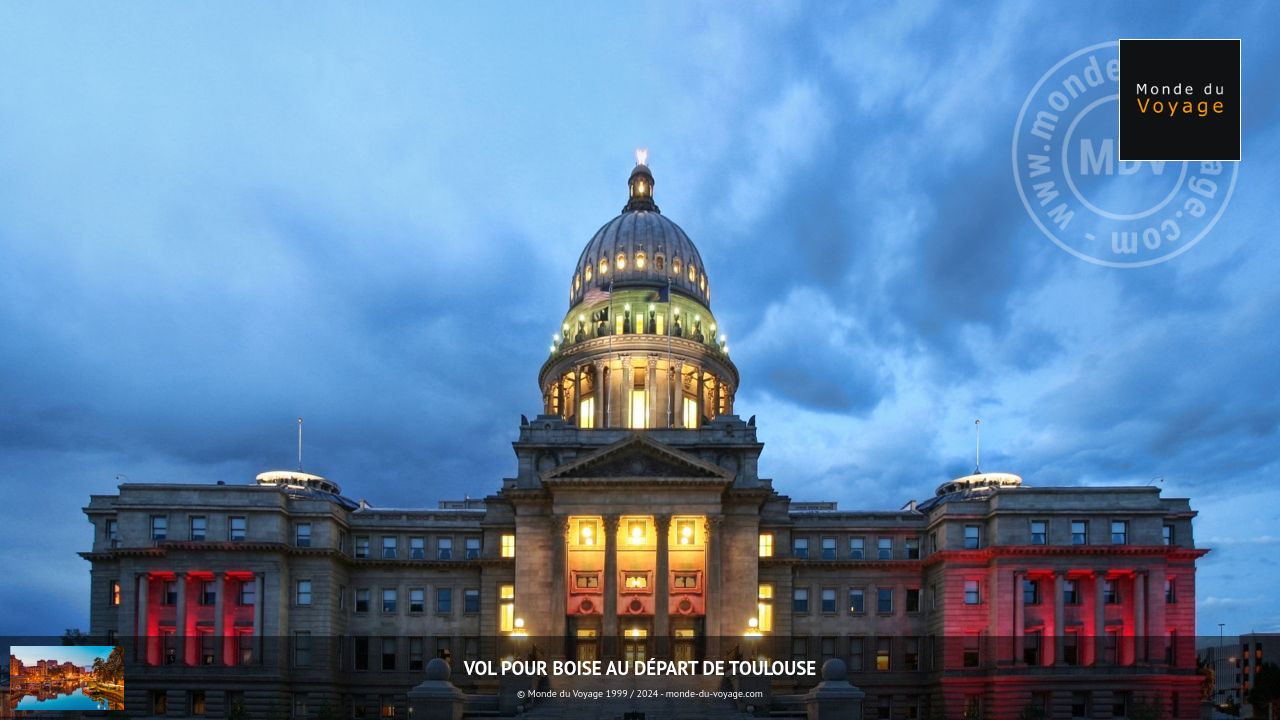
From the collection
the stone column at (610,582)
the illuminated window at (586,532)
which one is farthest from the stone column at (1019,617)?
the illuminated window at (586,532)

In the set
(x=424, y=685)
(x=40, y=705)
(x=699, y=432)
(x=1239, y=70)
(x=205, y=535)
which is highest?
(x=1239, y=70)

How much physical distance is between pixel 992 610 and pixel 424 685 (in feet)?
143

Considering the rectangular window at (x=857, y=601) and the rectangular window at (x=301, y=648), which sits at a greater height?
the rectangular window at (x=857, y=601)

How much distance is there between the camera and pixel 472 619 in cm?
8419

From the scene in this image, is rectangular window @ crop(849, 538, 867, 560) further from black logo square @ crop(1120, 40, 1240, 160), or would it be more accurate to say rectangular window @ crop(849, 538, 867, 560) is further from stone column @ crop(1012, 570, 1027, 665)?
black logo square @ crop(1120, 40, 1240, 160)

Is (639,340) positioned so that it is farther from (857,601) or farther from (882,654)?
(882,654)

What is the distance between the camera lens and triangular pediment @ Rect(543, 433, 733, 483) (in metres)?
74.5

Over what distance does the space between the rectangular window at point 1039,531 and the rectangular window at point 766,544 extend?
1935 centimetres

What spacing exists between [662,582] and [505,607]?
611 inches

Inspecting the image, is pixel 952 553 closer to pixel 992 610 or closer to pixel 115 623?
pixel 992 610

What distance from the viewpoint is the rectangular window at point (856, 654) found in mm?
83000

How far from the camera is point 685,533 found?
78.4 metres

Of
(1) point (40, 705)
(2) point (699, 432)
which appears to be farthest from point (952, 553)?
(1) point (40, 705)

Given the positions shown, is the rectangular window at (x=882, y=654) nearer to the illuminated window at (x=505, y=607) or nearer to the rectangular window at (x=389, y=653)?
the illuminated window at (x=505, y=607)
